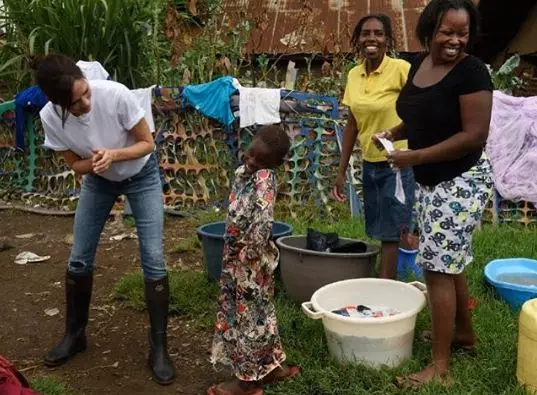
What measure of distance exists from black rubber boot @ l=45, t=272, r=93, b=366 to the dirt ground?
5 cm

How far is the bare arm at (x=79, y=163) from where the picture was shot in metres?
2.98

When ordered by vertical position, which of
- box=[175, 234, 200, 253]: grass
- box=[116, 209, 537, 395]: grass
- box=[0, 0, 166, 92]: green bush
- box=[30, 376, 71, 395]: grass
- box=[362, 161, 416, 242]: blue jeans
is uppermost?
box=[0, 0, 166, 92]: green bush

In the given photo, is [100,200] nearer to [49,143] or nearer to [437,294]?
[49,143]

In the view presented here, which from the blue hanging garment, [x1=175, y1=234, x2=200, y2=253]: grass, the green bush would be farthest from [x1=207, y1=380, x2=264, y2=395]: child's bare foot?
the green bush

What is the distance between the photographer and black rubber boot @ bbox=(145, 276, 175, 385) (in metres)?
3.24

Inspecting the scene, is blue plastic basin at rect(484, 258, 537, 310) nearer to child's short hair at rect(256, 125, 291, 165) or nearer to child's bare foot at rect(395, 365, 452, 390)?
child's bare foot at rect(395, 365, 452, 390)

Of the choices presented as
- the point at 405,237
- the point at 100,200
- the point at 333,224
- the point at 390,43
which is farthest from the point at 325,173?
the point at 100,200

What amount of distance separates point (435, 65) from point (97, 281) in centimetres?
296

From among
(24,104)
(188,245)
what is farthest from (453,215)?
(24,104)

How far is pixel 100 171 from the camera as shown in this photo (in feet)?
9.42

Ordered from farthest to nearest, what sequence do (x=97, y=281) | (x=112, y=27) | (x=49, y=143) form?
(x=112, y=27) < (x=97, y=281) < (x=49, y=143)

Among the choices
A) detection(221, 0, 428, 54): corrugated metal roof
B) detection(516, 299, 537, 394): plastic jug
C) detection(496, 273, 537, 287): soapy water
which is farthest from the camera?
detection(221, 0, 428, 54): corrugated metal roof

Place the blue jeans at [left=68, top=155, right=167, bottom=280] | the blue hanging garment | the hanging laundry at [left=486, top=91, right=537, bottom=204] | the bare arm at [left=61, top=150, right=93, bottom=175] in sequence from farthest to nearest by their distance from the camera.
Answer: the blue hanging garment
the hanging laundry at [left=486, top=91, right=537, bottom=204]
the blue jeans at [left=68, top=155, right=167, bottom=280]
the bare arm at [left=61, top=150, right=93, bottom=175]

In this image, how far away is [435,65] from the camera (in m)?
2.76
